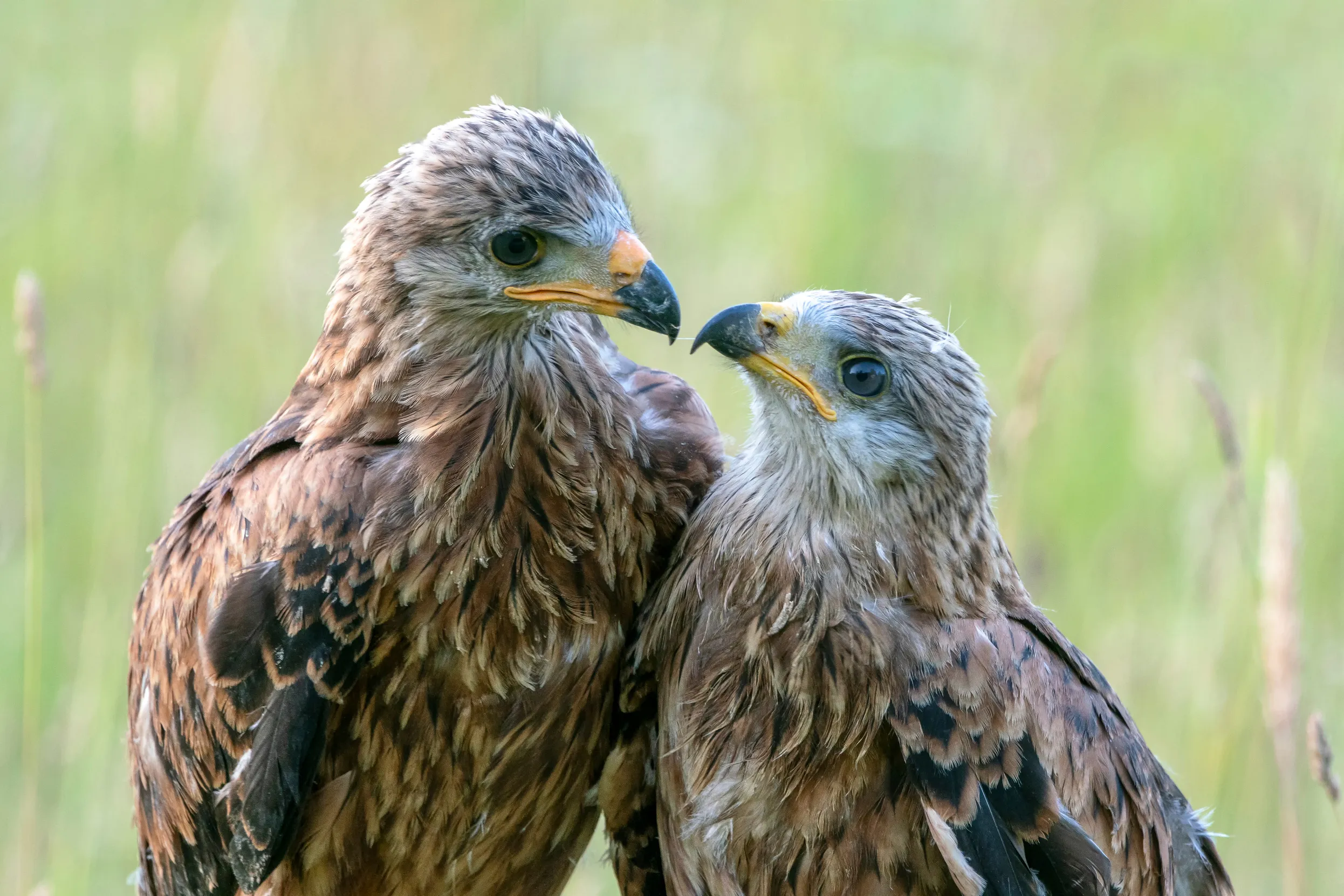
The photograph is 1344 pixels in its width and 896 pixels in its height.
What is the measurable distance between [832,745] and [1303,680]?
2.95 metres

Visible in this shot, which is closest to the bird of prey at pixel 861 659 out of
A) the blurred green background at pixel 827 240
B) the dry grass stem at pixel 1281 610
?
the dry grass stem at pixel 1281 610

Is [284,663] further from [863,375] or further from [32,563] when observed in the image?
[863,375]

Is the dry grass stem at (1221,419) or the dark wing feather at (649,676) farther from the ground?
the dry grass stem at (1221,419)

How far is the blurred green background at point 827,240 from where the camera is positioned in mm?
6324

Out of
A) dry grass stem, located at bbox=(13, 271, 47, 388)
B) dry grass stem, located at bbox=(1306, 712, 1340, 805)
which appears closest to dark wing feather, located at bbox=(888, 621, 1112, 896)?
dry grass stem, located at bbox=(1306, 712, 1340, 805)

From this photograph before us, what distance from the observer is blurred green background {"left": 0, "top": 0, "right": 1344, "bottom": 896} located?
6324mm

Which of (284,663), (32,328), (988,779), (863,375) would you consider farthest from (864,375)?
(32,328)

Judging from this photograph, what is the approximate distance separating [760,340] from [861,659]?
0.88 metres

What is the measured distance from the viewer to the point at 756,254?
7883 millimetres

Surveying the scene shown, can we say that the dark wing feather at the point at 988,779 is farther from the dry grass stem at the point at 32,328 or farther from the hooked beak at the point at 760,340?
the dry grass stem at the point at 32,328

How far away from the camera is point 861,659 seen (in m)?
4.49

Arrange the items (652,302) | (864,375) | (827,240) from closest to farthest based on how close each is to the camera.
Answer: (652,302)
(864,375)
(827,240)

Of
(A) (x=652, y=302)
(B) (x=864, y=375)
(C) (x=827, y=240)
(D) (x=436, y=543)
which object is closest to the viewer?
(A) (x=652, y=302)

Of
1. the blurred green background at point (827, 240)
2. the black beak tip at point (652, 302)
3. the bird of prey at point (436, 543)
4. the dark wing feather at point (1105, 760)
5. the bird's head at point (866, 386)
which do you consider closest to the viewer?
the black beak tip at point (652, 302)
